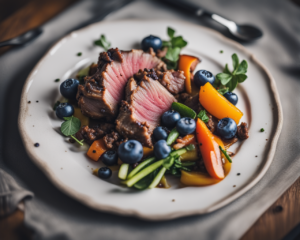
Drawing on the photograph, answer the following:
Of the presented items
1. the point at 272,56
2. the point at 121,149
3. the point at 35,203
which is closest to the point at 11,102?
the point at 35,203

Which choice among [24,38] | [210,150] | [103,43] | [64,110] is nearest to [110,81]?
[64,110]

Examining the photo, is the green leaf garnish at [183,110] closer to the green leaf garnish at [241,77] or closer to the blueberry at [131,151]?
the blueberry at [131,151]

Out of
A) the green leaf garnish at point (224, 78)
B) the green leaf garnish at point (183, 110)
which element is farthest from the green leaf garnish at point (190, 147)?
the green leaf garnish at point (224, 78)

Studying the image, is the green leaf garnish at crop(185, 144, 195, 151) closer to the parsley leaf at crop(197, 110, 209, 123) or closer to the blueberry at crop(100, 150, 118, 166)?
the parsley leaf at crop(197, 110, 209, 123)

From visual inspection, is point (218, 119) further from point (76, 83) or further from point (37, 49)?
point (37, 49)

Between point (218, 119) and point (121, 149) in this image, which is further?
point (218, 119)

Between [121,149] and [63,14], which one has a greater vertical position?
[63,14]

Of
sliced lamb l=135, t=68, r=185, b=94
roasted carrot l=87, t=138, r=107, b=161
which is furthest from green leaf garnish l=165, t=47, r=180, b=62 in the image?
roasted carrot l=87, t=138, r=107, b=161
